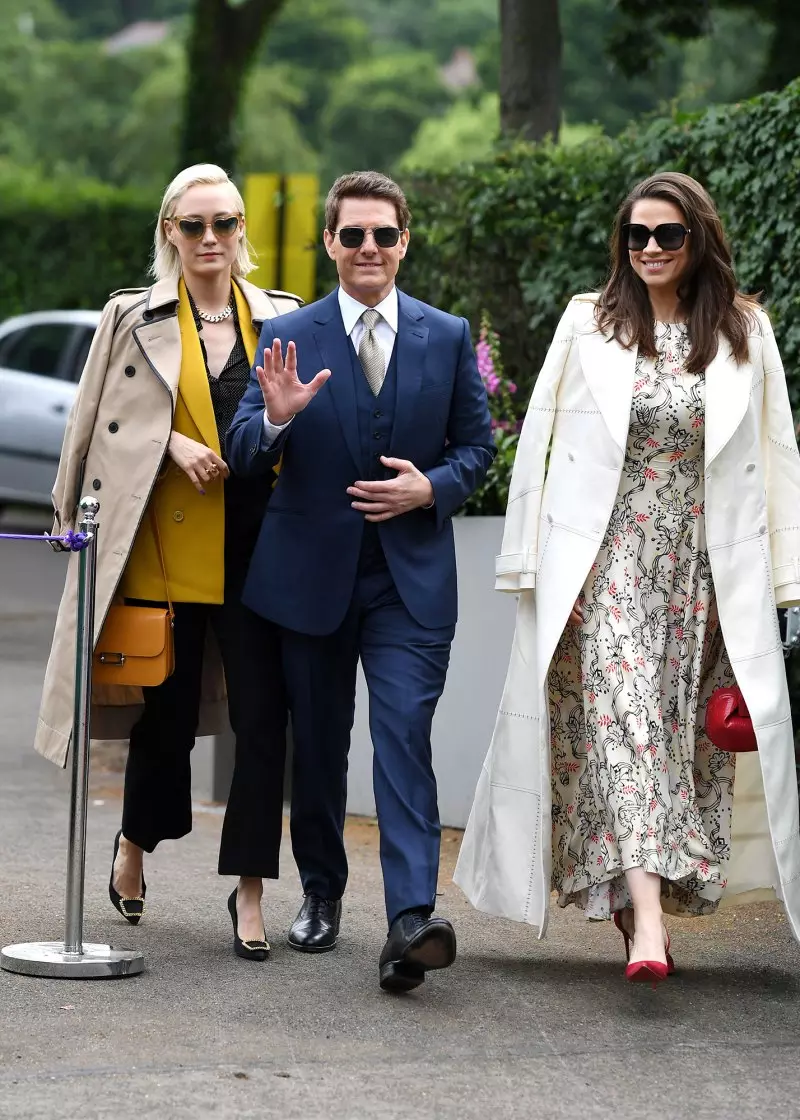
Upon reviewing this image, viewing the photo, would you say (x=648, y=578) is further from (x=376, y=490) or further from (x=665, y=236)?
(x=665, y=236)

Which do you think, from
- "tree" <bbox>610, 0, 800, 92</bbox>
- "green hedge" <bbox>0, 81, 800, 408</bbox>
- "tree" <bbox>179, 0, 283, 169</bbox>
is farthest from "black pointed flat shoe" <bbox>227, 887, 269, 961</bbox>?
"tree" <bbox>179, 0, 283, 169</bbox>

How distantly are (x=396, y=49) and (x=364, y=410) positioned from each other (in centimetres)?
8633

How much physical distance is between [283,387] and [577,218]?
443 centimetres

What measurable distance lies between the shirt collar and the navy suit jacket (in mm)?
16

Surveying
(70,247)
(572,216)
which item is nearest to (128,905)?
(572,216)

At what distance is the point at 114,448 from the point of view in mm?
4883

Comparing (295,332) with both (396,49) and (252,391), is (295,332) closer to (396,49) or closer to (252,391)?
(252,391)

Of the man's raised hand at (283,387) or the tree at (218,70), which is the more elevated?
the tree at (218,70)

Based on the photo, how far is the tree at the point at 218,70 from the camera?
936 inches

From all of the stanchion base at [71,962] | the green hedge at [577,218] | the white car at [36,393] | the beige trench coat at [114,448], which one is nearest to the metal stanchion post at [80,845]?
the stanchion base at [71,962]

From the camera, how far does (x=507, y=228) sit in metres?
Answer: 8.94

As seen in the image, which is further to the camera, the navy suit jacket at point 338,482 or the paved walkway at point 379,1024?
the navy suit jacket at point 338,482

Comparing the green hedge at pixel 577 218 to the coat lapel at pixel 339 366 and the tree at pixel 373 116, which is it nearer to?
the coat lapel at pixel 339 366

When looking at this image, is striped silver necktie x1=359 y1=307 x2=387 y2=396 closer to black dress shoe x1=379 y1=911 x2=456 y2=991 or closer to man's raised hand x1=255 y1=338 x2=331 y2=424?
man's raised hand x1=255 y1=338 x2=331 y2=424
